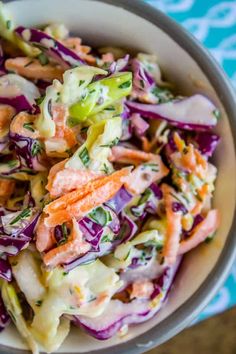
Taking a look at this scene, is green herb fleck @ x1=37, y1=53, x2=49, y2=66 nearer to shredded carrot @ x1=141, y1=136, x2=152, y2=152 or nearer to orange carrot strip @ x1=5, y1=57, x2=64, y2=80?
orange carrot strip @ x1=5, y1=57, x2=64, y2=80

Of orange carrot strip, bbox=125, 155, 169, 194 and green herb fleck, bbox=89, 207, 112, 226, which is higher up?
orange carrot strip, bbox=125, 155, 169, 194

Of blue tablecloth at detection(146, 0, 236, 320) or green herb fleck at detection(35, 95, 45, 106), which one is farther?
blue tablecloth at detection(146, 0, 236, 320)

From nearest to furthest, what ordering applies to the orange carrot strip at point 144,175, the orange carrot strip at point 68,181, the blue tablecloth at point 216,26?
the orange carrot strip at point 68,181 < the orange carrot strip at point 144,175 < the blue tablecloth at point 216,26

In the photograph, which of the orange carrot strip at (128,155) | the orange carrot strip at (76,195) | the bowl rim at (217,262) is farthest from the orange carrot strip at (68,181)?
the bowl rim at (217,262)

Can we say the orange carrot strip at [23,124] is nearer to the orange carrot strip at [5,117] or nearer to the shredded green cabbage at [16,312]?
the orange carrot strip at [5,117]

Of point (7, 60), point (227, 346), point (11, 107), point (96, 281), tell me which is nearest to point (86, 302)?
point (96, 281)

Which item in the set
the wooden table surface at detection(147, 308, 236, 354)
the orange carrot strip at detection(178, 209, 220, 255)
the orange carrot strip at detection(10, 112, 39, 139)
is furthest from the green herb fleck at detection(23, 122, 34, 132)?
the wooden table surface at detection(147, 308, 236, 354)
